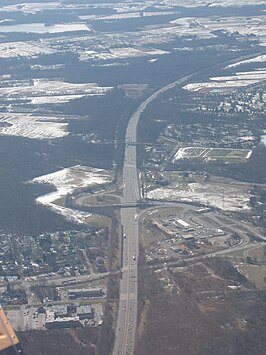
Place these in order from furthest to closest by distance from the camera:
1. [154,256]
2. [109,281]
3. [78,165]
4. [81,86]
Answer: [81,86], [78,165], [154,256], [109,281]

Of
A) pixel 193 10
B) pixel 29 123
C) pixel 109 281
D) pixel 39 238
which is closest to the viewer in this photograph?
pixel 109 281

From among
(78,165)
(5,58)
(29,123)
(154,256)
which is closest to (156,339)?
(154,256)

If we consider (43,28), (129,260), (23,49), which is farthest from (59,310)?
(43,28)

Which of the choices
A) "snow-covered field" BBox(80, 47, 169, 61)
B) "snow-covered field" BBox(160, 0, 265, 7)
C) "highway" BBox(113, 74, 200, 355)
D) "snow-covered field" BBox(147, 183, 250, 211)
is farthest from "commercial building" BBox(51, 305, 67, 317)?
"snow-covered field" BBox(160, 0, 265, 7)

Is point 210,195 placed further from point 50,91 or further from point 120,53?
point 120,53

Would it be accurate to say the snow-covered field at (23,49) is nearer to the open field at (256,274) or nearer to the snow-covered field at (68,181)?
the snow-covered field at (68,181)

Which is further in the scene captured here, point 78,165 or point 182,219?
point 78,165

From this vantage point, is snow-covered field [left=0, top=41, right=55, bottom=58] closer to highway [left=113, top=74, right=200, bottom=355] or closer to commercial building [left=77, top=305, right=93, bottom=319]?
highway [left=113, top=74, right=200, bottom=355]

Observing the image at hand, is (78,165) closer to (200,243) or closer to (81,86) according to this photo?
(200,243)
